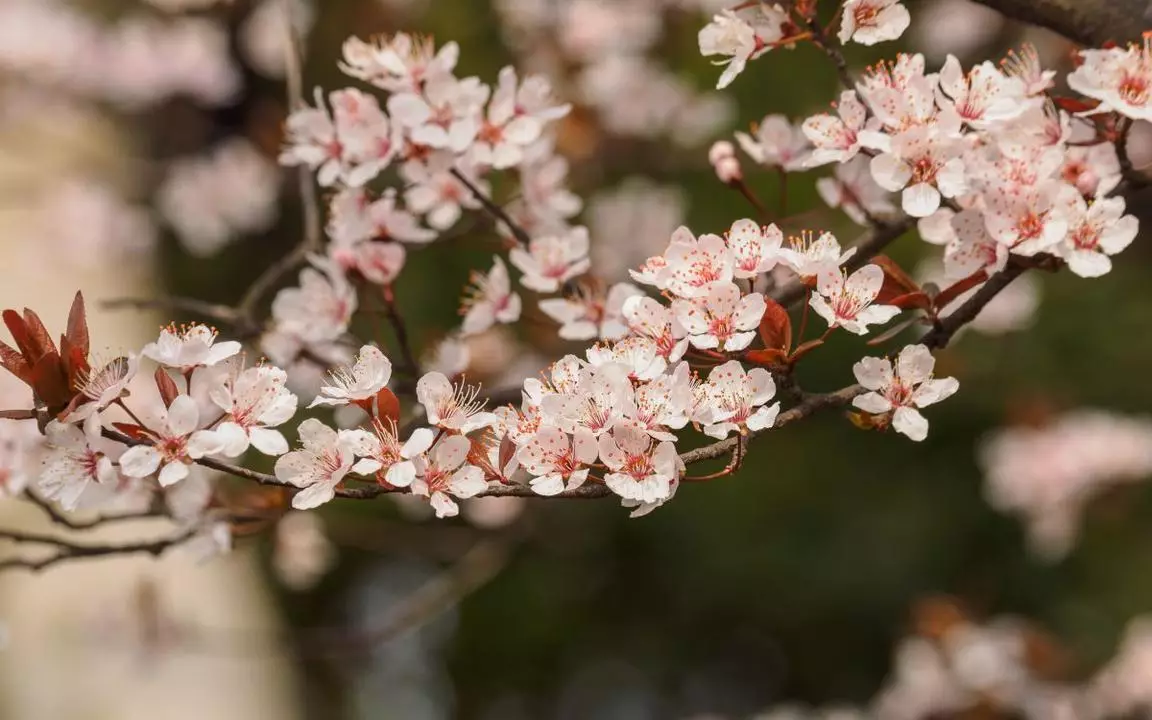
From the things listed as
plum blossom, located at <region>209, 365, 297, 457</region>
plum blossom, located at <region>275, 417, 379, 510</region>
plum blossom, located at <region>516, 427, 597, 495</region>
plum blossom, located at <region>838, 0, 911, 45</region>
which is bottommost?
plum blossom, located at <region>516, 427, 597, 495</region>

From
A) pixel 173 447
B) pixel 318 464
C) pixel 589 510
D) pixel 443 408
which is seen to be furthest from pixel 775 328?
pixel 589 510

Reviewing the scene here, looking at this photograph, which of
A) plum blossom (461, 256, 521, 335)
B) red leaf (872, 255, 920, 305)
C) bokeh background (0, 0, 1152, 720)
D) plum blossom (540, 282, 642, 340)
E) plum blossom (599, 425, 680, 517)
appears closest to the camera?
plum blossom (599, 425, 680, 517)

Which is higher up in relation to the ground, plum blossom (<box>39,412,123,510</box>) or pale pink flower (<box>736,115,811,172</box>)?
plum blossom (<box>39,412,123,510</box>)

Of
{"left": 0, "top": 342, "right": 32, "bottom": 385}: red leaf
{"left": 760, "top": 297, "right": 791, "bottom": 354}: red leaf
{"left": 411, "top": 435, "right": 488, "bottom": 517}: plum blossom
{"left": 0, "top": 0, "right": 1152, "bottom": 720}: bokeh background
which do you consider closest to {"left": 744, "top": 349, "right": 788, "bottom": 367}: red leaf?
{"left": 760, "top": 297, "right": 791, "bottom": 354}: red leaf

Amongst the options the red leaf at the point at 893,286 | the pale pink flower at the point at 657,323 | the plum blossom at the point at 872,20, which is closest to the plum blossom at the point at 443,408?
the pale pink flower at the point at 657,323

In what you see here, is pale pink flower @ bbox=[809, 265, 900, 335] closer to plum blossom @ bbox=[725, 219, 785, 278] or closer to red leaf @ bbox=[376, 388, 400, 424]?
plum blossom @ bbox=[725, 219, 785, 278]

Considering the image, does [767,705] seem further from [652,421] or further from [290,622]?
[652,421]

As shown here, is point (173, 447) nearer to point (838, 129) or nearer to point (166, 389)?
point (166, 389)

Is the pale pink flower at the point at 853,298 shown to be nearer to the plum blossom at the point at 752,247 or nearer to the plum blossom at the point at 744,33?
the plum blossom at the point at 752,247
